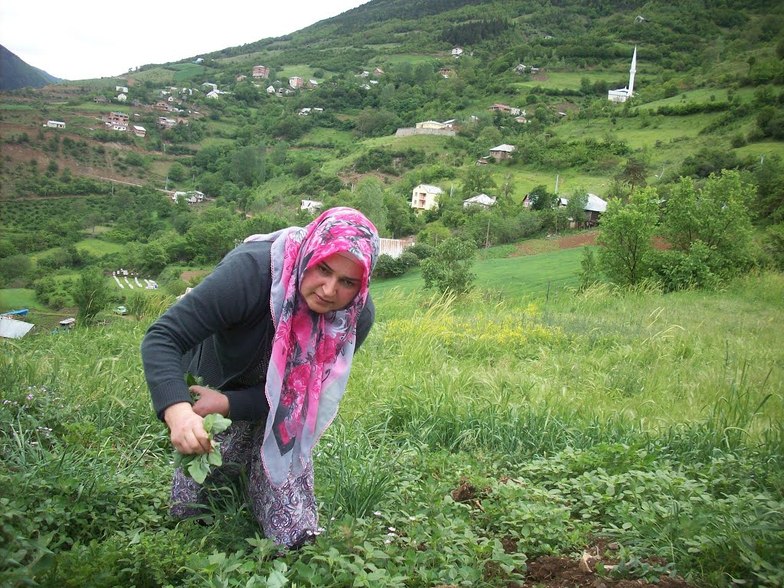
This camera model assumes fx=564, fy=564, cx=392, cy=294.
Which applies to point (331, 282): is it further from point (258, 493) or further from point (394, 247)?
point (394, 247)

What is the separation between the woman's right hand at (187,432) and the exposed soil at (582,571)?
3.23 feet

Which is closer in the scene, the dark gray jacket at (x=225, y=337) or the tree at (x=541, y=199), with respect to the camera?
the dark gray jacket at (x=225, y=337)

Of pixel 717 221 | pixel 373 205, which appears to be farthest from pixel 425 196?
pixel 717 221

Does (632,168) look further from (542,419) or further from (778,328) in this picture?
(542,419)

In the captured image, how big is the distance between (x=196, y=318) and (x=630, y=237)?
11137 mm

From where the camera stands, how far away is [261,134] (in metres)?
68.6

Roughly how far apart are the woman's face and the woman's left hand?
1.27 ft

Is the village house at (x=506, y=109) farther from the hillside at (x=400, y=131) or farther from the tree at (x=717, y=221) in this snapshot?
the tree at (x=717, y=221)

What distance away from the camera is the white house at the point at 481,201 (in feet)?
125

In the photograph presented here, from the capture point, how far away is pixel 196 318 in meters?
1.60

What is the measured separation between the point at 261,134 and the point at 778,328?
68834mm

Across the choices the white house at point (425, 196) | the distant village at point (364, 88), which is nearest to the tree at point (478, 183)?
the distant village at point (364, 88)

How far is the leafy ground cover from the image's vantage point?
161cm

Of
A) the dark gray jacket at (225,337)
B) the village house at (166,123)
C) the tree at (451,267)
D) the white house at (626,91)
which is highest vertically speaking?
the white house at (626,91)
